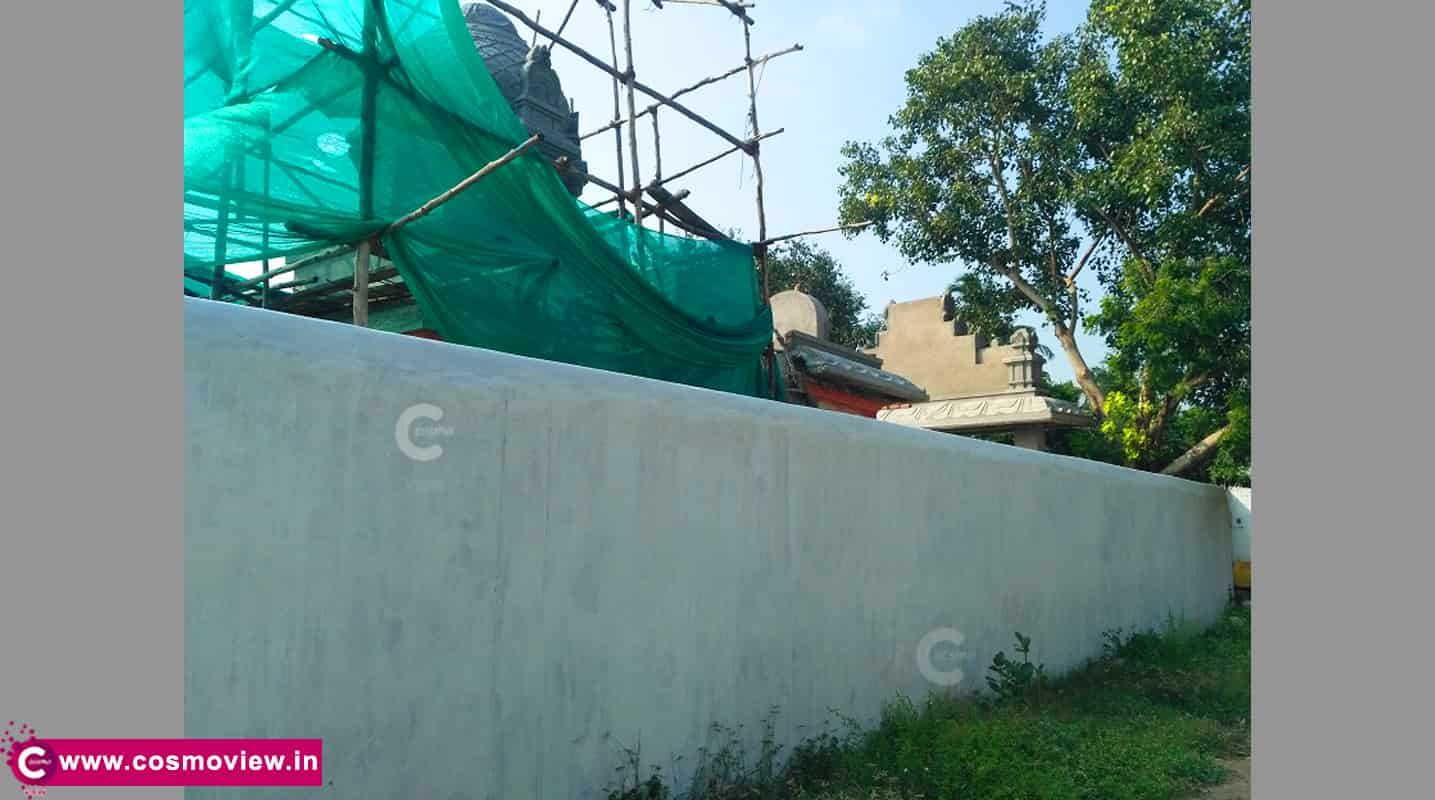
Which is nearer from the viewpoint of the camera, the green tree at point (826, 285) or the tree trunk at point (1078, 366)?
the tree trunk at point (1078, 366)

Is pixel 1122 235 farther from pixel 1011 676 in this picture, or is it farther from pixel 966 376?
pixel 1011 676

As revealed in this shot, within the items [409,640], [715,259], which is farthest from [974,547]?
[409,640]

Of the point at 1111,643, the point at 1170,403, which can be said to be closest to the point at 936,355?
the point at 1170,403

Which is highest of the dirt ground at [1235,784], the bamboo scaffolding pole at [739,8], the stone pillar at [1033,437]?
the bamboo scaffolding pole at [739,8]

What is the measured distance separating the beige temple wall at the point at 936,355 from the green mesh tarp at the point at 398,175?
8.69m

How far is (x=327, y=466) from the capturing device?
10.2 feet

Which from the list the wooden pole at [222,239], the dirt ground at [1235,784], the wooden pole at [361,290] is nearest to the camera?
the dirt ground at [1235,784]

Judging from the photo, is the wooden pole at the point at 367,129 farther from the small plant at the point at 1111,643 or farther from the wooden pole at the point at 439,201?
the small plant at the point at 1111,643

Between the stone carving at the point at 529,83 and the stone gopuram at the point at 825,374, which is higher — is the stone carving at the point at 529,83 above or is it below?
above

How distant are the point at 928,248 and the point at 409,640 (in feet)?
34.9

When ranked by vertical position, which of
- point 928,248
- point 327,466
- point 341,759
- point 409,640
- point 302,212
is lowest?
point 341,759

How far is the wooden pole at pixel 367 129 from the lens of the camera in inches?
212

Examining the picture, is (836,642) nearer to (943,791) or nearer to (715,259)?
(943,791)

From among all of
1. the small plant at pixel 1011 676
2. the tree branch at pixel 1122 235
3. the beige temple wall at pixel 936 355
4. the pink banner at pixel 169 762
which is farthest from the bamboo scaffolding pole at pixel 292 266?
the beige temple wall at pixel 936 355
